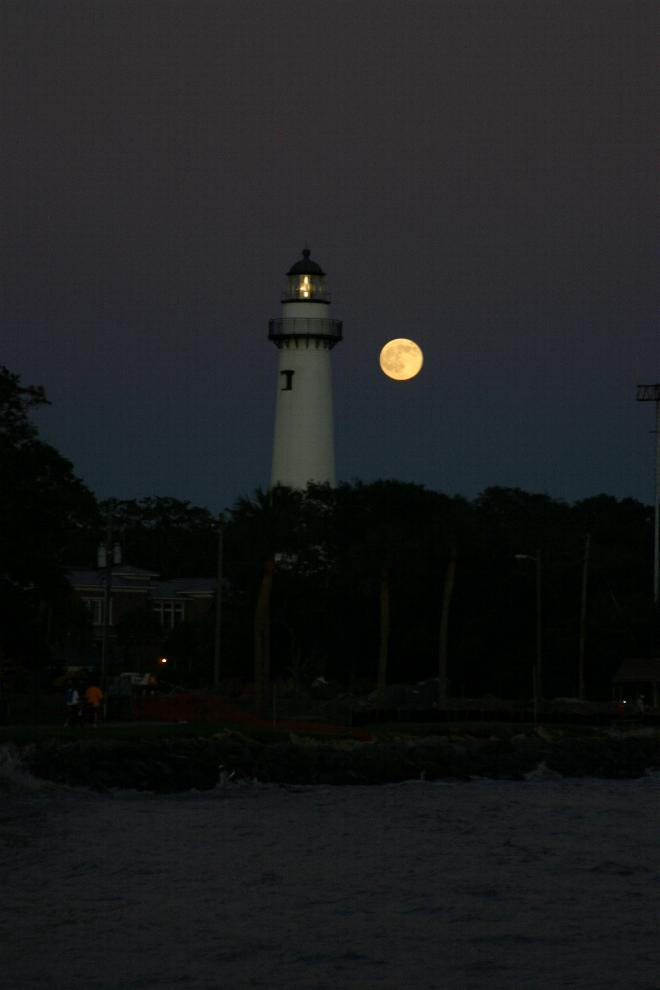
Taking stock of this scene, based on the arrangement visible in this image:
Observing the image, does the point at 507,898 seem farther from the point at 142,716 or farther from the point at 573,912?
the point at 142,716

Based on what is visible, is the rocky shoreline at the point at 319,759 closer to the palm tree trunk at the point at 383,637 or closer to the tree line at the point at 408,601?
the tree line at the point at 408,601

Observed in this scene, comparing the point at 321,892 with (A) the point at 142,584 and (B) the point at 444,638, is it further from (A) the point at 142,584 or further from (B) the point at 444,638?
(A) the point at 142,584

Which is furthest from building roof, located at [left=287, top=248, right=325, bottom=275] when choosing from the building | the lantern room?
the building

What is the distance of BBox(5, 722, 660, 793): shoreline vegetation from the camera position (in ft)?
165

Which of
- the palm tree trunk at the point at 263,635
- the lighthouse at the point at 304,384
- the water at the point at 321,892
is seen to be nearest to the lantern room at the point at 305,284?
the lighthouse at the point at 304,384

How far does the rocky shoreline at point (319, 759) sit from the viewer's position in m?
50.1

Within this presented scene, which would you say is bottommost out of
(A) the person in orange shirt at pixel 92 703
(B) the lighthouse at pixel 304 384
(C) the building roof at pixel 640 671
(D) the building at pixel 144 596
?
(A) the person in orange shirt at pixel 92 703

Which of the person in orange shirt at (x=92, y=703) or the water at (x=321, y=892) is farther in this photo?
the person in orange shirt at (x=92, y=703)

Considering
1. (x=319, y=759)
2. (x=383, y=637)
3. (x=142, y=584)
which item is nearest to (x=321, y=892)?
(x=319, y=759)

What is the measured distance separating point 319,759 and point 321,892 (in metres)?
23.2

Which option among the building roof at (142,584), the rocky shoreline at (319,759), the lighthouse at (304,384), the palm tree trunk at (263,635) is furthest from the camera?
the building roof at (142,584)

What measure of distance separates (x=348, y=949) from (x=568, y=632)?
2894 inches

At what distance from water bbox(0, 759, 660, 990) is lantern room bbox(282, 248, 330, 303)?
210 ft

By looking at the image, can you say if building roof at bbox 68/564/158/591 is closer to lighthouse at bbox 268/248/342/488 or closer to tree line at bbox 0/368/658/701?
tree line at bbox 0/368/658/701
